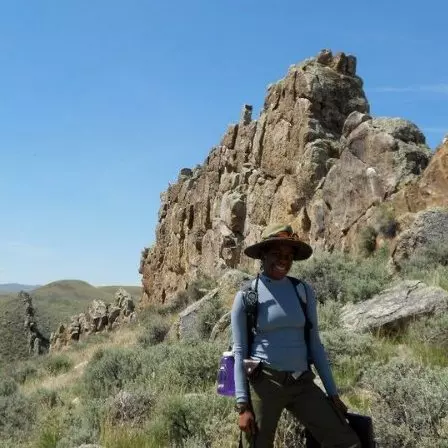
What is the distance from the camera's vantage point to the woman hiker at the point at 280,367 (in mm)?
3842

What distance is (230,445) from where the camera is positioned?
510 cm

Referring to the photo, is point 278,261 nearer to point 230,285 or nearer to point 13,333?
point 230,285

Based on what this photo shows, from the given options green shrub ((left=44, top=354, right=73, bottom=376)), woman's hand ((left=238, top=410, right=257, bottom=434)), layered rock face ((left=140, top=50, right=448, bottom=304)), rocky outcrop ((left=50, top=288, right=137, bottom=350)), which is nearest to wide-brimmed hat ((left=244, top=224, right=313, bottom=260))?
woman's hand ((left=238, top=410, right=257, bottom=434))

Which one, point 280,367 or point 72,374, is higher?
point 280,367

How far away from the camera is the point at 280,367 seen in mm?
3883

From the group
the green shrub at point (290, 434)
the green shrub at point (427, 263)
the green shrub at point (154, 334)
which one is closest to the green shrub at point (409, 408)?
the green shrub at point (290, 434)

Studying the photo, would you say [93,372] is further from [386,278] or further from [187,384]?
[386,278]

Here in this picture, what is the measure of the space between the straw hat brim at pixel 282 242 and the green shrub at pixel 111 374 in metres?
4.91

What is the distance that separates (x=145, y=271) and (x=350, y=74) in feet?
76.7

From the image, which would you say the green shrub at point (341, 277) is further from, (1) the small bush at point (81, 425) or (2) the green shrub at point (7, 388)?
(2) the green shrub at point (7, 388)

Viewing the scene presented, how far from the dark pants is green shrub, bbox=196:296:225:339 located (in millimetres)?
8330

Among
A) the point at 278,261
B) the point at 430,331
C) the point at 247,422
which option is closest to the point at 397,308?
the point at 430,331

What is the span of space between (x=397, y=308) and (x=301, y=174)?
13.7 meters

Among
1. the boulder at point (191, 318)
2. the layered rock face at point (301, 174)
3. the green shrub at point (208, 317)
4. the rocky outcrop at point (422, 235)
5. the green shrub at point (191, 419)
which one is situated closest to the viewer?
the green shrub at point (191, 419)
